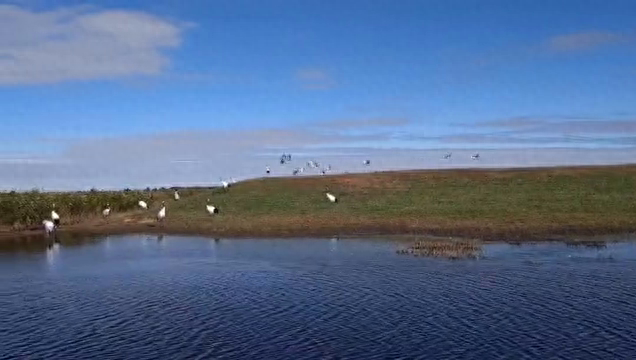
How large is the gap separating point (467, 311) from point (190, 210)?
37.7 m

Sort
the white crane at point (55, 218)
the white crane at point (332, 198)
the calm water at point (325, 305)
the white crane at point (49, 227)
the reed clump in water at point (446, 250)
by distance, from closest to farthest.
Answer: the calm water at point (325, 305) → the reed clump in water at point (446, 250) → the white crane at point (49, 227) → the white crane at point (55, 218) → the white crane at point (332, 198)

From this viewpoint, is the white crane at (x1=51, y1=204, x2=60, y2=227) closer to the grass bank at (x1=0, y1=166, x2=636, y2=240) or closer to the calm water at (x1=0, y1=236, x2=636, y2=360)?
the grass bank at (x1=0, y1=166, x2=636, y2=240)

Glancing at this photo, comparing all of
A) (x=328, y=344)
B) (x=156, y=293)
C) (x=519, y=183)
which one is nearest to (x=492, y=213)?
(x=519, y=183)

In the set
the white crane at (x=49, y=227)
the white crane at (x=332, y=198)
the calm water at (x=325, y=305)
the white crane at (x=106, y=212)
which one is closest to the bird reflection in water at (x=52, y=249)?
the calm water at (x=325, y=305)

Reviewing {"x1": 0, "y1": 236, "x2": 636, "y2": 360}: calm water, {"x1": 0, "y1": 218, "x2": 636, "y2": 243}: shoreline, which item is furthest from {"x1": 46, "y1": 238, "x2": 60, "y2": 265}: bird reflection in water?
{"x1": 0, "y1": 218, "x2": 636, "y2": 243}: shoreline

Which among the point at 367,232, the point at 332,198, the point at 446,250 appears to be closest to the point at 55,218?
the point at 332,198

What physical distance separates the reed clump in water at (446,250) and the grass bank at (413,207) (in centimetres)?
527

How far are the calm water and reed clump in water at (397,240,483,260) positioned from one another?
1304 mm

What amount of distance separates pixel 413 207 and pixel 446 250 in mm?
16086

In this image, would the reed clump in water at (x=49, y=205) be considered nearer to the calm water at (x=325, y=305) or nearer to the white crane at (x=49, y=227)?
the white crane at (x=49, y=227)

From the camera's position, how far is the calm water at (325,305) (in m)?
20.9

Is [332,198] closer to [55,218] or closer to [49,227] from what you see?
[49,227]

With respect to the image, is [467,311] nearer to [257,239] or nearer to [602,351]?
[602,351]

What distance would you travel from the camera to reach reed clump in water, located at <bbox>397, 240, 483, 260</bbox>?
121 ft
